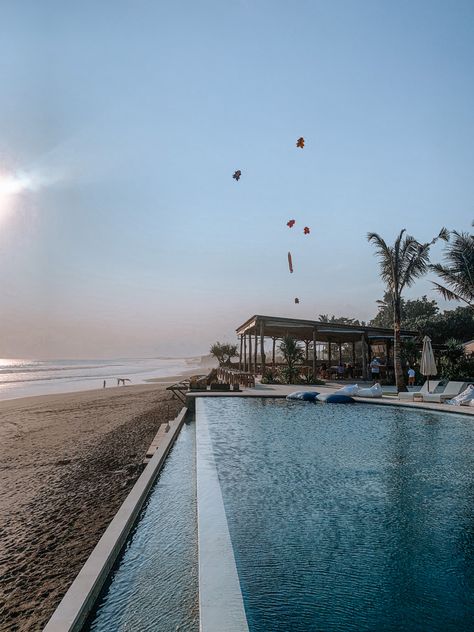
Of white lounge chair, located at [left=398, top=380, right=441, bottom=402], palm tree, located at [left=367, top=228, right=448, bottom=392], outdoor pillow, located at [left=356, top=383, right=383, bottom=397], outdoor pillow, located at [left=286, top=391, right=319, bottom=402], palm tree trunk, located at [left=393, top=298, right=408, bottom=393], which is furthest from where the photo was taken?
palm tree, located at [left=367, top=228, right=448, bottom=392]

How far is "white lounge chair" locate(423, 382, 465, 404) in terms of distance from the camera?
13031mm

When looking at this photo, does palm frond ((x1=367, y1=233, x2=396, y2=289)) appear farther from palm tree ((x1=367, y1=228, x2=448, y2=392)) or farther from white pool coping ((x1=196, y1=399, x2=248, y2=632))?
white pool coping ((x1=196, y1=399, x2=248, y2=632))

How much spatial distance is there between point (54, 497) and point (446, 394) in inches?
454

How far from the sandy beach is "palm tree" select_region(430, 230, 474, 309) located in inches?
658

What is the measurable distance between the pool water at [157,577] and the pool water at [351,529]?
0.40 m

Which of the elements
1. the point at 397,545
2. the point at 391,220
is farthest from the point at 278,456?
the point at 391,220

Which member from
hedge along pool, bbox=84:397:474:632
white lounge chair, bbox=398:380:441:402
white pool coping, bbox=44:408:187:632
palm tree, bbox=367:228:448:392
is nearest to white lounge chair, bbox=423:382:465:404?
white lounge chair, bbox=398:380:441:402

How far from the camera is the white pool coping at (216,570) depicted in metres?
2.46

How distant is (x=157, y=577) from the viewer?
10.4ft

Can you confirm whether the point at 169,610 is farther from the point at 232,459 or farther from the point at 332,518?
the point at 232,459

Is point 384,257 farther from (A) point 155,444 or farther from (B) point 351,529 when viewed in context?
(B) point 351,529

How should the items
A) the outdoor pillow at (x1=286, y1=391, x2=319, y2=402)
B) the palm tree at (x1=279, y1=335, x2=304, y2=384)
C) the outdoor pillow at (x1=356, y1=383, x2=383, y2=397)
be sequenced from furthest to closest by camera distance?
the palm tree at (x1=279, y1=335, x2=304, y2=384)
the outdoor pillow at (x1=356, y1=383, x2=383, y2=397)
the outdoor pillow at (x1=286, y1=391, x2=319, y2=402)

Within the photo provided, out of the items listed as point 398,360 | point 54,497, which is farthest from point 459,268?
point 54,497

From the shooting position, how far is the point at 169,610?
2.73m
